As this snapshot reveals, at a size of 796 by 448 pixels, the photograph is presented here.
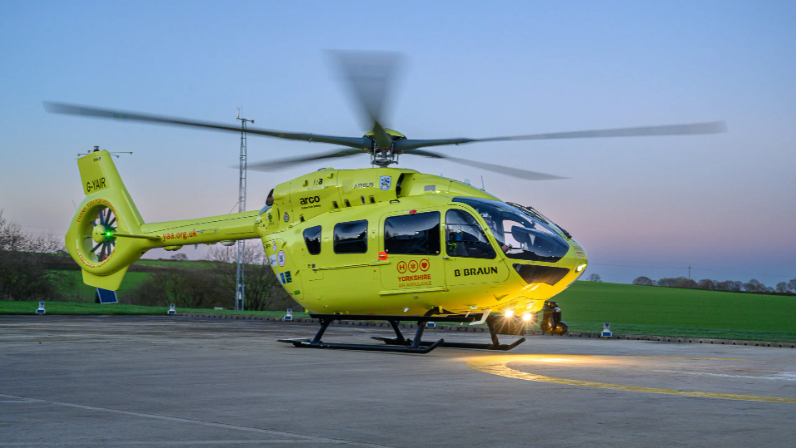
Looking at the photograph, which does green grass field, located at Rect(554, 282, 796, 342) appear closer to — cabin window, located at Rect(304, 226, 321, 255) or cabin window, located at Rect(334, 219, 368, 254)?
cabin window, located at Rect(334, 219, 368, 254)

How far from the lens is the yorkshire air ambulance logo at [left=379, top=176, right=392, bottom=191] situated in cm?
1540

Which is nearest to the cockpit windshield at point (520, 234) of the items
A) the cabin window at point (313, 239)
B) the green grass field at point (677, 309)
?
the cabin window at point (313, 239)

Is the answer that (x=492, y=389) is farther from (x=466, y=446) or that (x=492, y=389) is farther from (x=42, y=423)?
(x=42, y=423)

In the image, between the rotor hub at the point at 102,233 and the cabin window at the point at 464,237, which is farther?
the rotor hub at the point at 102,233

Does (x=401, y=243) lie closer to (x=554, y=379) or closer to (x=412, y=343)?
(x=412, y=343)

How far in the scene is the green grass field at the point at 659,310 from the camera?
29.8 metres

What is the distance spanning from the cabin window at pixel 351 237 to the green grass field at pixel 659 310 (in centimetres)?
1319

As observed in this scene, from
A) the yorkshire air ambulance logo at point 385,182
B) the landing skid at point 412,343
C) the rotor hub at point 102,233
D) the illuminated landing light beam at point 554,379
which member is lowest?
the illuminated landing light beam at point 554,379

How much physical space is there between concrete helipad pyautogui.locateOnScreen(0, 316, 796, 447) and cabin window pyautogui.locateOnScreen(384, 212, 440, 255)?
94.0 inches

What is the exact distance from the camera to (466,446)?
4801 millimetres

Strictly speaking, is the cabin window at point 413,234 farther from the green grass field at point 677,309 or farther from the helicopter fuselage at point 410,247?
the green grass field at point 677,309

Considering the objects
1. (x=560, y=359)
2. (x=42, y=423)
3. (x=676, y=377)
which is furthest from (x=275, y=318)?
(x=42, y=423)

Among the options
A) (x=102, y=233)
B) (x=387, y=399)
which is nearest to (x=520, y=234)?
(x=387, y=399)

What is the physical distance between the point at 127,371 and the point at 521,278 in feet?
24.4
